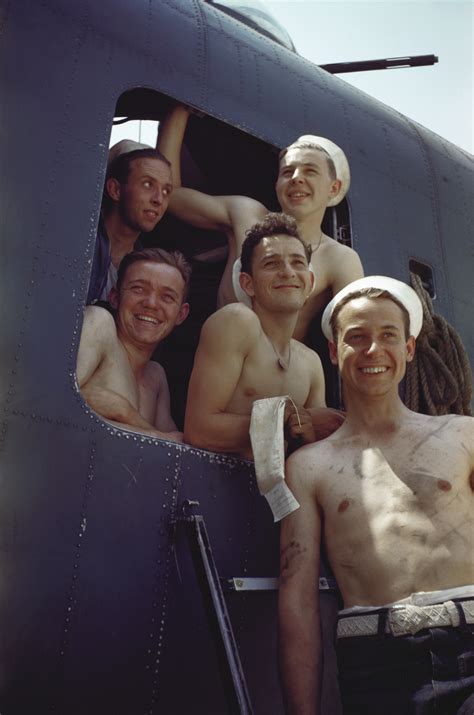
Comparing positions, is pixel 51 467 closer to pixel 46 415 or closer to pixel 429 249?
pixel 46 415

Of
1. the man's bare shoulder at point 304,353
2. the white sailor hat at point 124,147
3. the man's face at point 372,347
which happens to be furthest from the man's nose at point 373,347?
the white sailor hat at point 124,147

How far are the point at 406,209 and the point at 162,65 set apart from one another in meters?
1.62

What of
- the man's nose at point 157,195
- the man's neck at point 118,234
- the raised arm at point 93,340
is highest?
the man's nose at point 157,195

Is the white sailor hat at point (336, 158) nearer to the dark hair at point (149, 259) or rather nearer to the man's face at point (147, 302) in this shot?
the dark hair at point (149, 259)

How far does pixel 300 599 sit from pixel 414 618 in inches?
15.5

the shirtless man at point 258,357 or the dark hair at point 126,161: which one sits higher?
the dark hair at point 126,161

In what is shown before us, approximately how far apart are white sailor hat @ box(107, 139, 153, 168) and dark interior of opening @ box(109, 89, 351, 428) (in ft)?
0.55

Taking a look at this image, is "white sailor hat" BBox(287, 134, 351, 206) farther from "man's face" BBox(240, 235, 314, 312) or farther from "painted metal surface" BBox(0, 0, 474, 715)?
"man's face" BBox(240, 235, 314, 312)

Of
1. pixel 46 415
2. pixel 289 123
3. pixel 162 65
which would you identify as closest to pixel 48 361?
pixel 46 415

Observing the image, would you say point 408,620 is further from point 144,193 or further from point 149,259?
point 144,193

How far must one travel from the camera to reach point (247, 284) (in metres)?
3.35

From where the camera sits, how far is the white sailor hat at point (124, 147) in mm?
3739

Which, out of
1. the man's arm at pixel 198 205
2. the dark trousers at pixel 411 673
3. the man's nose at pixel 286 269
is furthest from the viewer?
the man's arm at pixel 198 205

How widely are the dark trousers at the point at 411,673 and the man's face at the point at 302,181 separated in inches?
77.5
